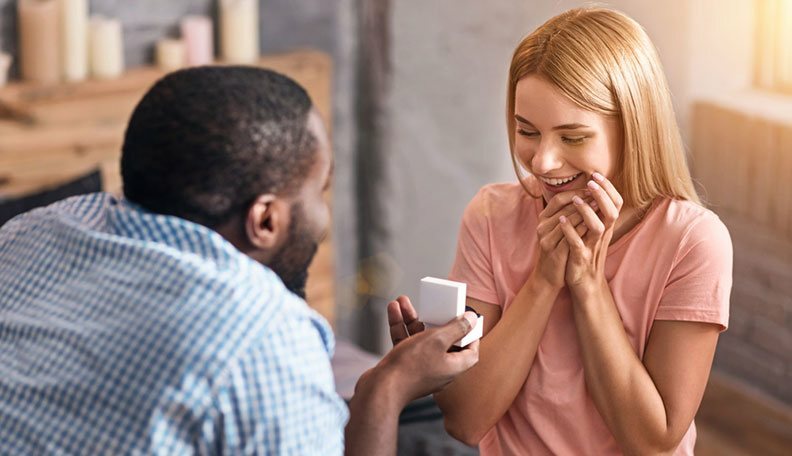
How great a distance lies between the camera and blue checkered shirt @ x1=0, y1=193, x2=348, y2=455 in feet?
3.48

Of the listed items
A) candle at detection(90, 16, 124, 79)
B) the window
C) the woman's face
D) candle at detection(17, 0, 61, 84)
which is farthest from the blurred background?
the woman's face

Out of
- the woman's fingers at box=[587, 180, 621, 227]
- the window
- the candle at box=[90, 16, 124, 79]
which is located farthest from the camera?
the window

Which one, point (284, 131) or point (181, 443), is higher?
point (284, 131)

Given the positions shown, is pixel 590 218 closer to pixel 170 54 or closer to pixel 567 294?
pixel 567 294

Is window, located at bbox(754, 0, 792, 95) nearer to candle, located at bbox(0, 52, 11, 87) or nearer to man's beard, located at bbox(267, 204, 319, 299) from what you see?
candle, located at bbox(0, 52, 11, 87)

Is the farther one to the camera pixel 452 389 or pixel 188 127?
pixel 452 389

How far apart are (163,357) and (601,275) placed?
67 centimetres

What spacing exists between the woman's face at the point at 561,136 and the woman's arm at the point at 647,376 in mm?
176

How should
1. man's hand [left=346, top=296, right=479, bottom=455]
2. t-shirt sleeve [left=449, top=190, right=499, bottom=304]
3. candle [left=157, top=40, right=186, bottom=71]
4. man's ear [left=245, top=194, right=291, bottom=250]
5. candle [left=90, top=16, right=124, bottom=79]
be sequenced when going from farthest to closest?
candle [left=157, top=40, right=186, bottom=71]
candle [left=90, top=16, right=124, bottom=79]
t-shirt sleeve [left=449, top=190, right=499, bottom=304]
man's hand [left=346, top=296, right=479, bottom=455]
man's ear [left=245, top=194, right=291, bottom=250]

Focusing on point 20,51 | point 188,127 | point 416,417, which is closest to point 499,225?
point 188,127

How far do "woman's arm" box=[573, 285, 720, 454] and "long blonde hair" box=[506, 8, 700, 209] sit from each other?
0.20 m

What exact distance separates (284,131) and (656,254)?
0.60 m

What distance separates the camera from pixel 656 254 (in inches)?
58.7

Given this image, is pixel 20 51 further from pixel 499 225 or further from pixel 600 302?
pixel 600 302
